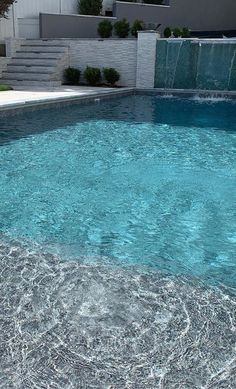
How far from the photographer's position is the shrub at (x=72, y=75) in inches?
619

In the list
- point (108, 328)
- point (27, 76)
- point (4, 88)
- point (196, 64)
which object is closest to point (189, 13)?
point (196, 64)

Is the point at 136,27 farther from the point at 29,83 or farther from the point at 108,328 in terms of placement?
the point at 108,328

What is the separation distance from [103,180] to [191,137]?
138 inches

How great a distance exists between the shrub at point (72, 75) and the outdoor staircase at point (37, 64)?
224 mm

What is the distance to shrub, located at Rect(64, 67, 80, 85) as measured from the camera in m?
15.7

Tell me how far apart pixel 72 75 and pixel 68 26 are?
3.31 meters

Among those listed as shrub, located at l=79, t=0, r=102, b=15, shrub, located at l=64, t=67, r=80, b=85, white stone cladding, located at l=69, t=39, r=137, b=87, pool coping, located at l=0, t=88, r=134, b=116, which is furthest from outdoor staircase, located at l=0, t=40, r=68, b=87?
shrub, located at l=79, t=0, r=102, b=15

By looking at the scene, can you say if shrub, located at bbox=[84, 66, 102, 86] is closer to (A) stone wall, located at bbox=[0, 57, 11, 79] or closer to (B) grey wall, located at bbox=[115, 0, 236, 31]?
(A) stone wall, located at bbox=[0, 57, 11, 79]

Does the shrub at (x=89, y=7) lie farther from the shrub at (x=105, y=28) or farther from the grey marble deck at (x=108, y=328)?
the grey marble deck at (x=108, y=328)

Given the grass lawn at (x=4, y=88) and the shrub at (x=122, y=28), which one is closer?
the grass lawn at (x=4, y=88)

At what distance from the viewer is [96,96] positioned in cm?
1356

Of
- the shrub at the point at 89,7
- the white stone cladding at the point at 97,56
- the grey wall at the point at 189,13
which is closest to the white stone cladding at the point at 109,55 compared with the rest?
the white stone cladding at the point at 97,56

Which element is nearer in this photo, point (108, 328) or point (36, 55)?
point (108, 328)

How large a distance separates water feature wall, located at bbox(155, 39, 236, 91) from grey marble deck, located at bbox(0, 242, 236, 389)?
486 inches
